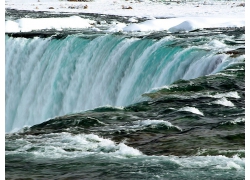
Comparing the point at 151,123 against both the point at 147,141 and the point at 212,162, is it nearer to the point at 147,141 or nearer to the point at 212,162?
the point at 147,141

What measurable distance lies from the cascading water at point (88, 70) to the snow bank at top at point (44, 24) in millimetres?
9846

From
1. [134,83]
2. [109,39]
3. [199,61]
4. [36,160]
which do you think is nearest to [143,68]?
[134,83]

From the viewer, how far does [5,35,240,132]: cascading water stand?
2503 centimetres

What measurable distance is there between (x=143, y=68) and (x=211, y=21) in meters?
15.2

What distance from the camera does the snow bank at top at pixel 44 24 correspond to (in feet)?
158

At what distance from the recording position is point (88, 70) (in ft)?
101

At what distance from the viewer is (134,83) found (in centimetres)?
2636

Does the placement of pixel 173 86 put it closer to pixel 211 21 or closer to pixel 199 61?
pixel 199 61

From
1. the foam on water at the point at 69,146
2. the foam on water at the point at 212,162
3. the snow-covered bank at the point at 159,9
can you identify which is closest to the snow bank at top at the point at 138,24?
the snow-covered bank at the point at 159,9

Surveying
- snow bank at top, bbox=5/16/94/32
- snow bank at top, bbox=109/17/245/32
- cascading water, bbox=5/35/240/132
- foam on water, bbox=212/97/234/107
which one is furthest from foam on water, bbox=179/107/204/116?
snow bank at top, bbox=5/16/94/32

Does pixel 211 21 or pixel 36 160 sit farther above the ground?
pixel 211 21

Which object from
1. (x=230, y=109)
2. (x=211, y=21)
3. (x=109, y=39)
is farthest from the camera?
(x=211, y=21)

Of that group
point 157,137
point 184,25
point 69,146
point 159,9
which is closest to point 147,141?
point 157,137

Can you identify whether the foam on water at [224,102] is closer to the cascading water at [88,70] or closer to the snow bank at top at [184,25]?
the cascading water at [88,70]
